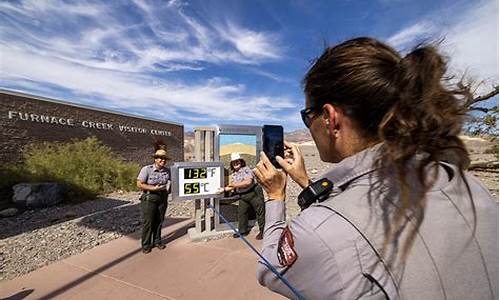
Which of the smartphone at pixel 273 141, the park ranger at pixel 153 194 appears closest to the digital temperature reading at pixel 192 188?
the park ranger at pixel 153 194

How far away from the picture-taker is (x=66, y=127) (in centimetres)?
1692

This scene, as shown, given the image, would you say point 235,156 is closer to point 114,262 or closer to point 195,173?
point 195,173

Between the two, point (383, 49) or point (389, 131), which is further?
point (383, 49)

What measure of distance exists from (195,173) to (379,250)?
4350 millimetres

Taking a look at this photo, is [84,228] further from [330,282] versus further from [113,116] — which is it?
[113,116]

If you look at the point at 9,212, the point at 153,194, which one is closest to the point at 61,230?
the point at 9,212

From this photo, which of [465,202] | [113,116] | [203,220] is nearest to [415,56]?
[465,202]

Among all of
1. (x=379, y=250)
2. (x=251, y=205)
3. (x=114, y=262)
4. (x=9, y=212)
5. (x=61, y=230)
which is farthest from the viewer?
(x=9, y=212)

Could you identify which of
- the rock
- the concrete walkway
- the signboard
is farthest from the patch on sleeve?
the rock

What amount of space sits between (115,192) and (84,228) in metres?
6.86

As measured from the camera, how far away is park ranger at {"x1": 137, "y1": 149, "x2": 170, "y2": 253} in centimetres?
465

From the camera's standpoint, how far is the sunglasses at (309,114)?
1148 mm

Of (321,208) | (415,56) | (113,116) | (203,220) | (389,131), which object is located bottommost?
(203,220)

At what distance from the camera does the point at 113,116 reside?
20438mm
